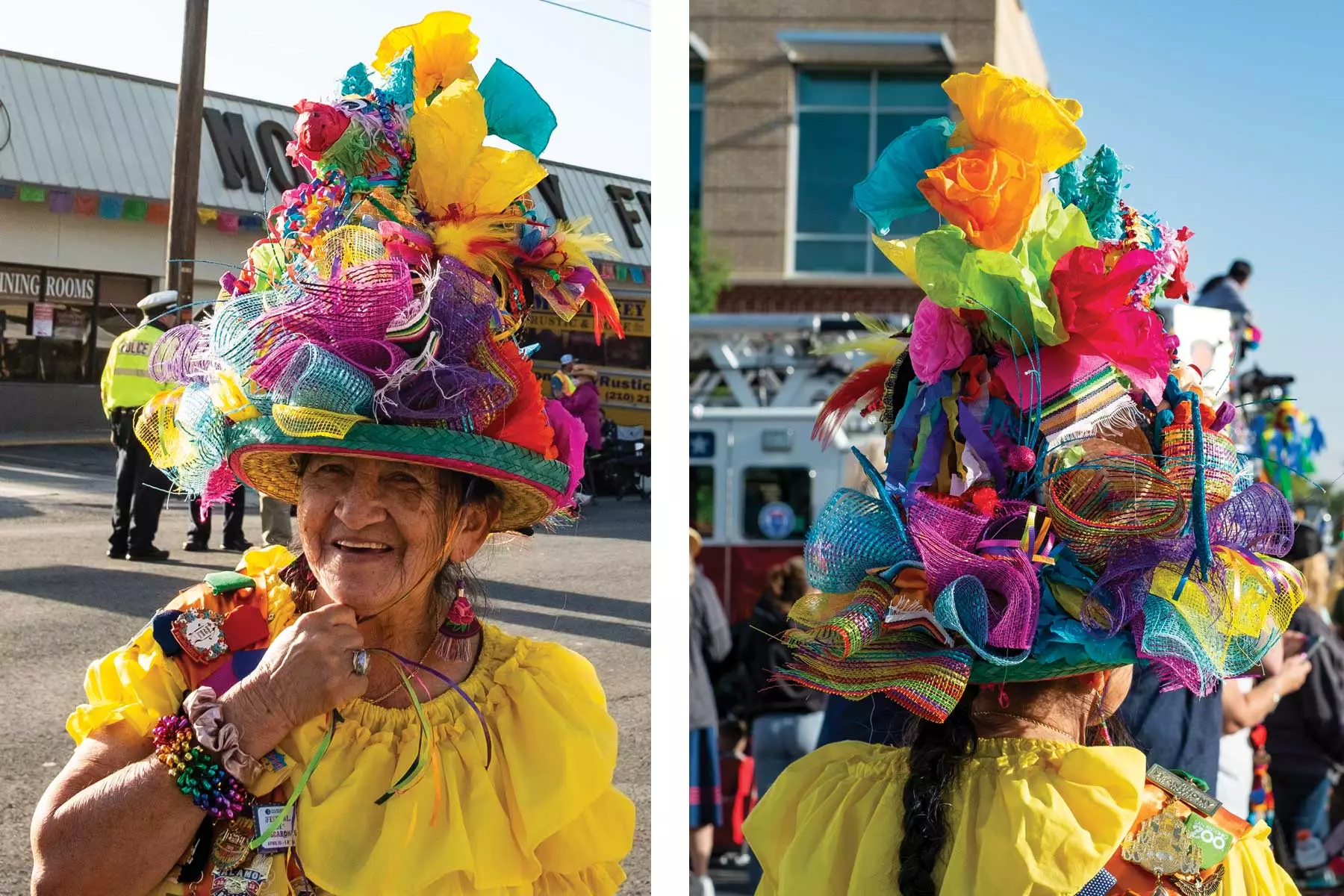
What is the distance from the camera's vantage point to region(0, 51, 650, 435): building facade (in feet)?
20.7

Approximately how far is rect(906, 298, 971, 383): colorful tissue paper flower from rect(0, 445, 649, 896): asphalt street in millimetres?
1782

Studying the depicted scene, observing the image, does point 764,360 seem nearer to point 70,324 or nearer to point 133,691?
point 70,324

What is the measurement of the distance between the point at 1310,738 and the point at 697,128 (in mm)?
14726

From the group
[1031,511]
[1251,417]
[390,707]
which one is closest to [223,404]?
[390,707]

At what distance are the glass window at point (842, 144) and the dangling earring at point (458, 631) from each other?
16.3 meters

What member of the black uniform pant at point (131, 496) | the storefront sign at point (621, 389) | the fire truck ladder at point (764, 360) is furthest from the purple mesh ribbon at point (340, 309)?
the fire truck ladder at point (764, 360)

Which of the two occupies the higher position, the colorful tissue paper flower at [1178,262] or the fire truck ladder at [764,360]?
the fire truck ladder at [764,360]

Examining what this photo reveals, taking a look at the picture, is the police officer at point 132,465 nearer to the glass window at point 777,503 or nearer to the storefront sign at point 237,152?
the storefront sign at point 237,152

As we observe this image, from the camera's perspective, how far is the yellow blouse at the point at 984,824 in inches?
72.2

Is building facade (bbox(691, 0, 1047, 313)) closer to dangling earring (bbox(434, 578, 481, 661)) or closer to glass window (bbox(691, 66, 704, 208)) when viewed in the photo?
glass window (bbox(691, 66, 704, 208))

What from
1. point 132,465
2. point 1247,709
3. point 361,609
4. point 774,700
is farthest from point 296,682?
point 132,465

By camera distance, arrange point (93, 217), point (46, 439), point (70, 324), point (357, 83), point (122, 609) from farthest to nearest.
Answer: point (93, 217)
point (70, 324)
point (46, 439)
point (122, 609)
point (357, 83)

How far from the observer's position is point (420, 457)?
2076 mm

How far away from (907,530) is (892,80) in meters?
17.4
